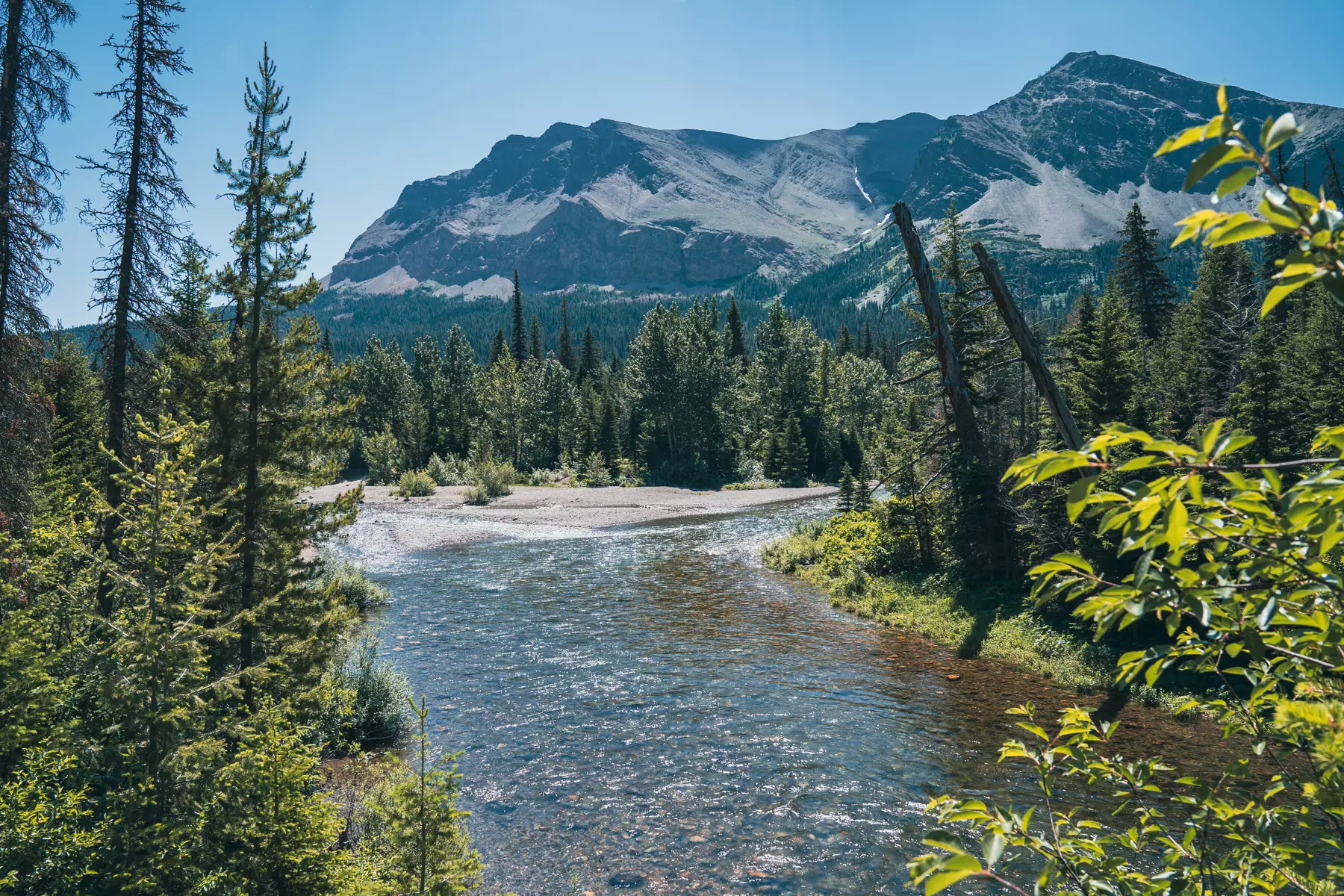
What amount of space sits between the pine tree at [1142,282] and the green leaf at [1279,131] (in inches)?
1988

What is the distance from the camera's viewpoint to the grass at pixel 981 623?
13.1m

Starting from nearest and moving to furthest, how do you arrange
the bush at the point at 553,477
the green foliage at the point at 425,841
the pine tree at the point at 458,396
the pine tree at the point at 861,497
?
1. the green foliage at the point at 425,841
2. the pine tree at the point at 861,497
3. the bush at the point at 553,477
4. the pine tree at the point at 458,396

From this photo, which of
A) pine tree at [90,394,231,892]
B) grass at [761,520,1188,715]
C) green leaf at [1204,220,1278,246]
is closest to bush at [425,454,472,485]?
grass at [761,520,1188,715]

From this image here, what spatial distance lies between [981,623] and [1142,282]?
3985 cm

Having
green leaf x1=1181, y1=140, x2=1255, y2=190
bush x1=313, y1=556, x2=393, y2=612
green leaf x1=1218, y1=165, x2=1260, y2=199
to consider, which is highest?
green leaf x1=1181, y1=140, x2=1255, y2=190

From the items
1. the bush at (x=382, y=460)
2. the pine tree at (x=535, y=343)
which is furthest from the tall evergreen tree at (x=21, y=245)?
the pine tree at (x=535, y=343)

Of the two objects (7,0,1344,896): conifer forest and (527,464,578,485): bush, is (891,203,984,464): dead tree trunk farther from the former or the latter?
(527,464,578,485): bush

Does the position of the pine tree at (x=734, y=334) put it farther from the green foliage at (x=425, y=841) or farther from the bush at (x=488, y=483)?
the green foliage at (x=425, y=841)

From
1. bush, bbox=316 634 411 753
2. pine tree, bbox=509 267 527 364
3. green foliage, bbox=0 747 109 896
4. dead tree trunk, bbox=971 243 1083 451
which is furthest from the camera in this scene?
pine tree, bbox=509 267 527 364

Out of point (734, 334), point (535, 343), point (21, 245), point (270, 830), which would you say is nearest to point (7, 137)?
point (21, 245)

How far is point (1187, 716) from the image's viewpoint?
11.4m

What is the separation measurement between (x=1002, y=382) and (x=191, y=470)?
22.2 m

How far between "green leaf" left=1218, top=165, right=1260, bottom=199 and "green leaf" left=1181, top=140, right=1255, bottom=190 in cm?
3

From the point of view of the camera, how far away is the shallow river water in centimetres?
835
